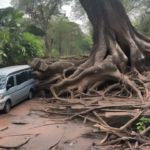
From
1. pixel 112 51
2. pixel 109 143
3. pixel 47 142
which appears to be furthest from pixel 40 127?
pixel 112 51

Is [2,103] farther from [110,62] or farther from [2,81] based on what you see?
[110,62]

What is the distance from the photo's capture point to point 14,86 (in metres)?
7.77

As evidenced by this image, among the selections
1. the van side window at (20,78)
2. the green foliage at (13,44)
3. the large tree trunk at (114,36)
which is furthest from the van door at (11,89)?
the large tree trunk at (114,36)

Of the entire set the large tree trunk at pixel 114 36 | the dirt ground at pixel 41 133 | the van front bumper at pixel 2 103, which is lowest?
the dirt ground at pixel 41 133

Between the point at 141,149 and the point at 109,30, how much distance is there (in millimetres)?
8382

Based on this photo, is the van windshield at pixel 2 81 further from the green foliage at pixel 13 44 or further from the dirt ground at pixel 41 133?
the green foliage at pixel 13 44

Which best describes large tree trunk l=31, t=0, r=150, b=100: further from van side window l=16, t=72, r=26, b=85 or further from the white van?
van side window l=16, t=72, r=26, b=85

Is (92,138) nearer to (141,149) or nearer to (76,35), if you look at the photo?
(141,149)

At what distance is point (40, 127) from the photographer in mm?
5551

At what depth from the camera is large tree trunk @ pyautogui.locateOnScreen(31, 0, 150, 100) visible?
8.32 m

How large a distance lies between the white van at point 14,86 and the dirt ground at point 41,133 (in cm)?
63

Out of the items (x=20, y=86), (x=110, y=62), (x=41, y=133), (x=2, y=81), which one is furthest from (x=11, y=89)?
(x=110, y=62)

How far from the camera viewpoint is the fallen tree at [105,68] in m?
8.20

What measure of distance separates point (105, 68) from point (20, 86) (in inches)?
157
